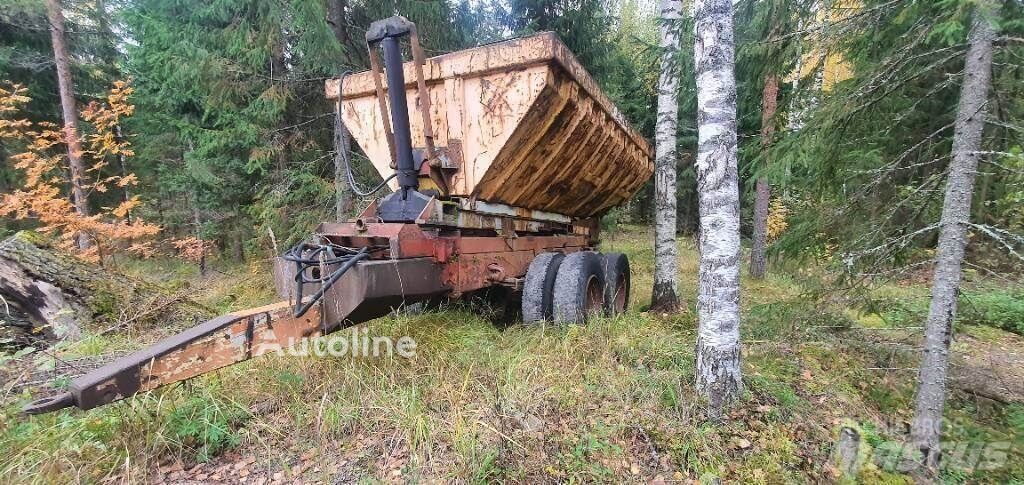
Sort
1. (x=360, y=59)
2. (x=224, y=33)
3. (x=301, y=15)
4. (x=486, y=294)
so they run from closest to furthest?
(x=486, y=294)
(x=301, y=15)
(x=224, y=33)
(x=360, y=59)

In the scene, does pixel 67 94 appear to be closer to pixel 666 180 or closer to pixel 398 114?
pixel 398 114

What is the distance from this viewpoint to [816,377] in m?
3.37

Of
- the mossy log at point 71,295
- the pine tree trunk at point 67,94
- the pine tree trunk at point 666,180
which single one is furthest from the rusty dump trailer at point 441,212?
the pine tree trunk at point 67,94

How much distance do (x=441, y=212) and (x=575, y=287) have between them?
1452 mm

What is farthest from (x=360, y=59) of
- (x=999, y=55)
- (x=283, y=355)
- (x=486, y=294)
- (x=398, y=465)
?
(x=999, y=55)

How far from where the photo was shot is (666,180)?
5.55 meters

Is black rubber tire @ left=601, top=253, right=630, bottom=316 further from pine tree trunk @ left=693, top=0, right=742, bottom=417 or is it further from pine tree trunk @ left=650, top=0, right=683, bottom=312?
pine tree trunk @ left=693, top=0, right=742, bottom=417

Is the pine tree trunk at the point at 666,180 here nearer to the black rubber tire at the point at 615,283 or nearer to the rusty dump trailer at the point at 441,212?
the black rubber tire at the point at 615,283

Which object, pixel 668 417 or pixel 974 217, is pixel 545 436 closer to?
pixel 668 417

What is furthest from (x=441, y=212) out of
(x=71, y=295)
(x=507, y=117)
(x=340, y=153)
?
(x=340, y=153)

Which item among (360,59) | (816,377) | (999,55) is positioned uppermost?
(360,59)

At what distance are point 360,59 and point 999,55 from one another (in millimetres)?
8011

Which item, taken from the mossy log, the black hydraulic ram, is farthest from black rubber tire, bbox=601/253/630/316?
the mossy log

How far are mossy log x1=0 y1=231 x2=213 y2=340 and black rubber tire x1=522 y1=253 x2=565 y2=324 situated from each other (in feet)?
12.4
